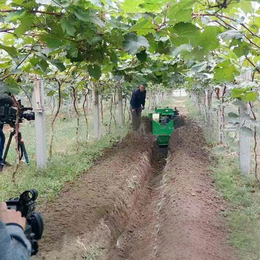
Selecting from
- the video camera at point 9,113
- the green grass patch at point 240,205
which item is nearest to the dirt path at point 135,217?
the green grass patch at point 240,205

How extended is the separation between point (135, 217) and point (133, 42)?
4411 mm

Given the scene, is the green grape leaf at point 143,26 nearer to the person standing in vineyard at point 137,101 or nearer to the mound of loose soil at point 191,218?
the mound of loose soil at point 191,218

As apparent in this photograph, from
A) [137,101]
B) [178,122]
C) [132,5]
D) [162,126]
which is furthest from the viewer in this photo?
[178,122]

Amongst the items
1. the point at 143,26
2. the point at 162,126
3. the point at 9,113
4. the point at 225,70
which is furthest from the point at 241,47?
the point at 162,126

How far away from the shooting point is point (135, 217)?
6133mm

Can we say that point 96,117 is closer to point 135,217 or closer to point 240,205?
point 135,217

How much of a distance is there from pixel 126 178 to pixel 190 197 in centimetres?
175

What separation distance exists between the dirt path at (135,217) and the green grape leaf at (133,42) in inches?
95.0

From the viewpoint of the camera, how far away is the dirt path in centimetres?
407

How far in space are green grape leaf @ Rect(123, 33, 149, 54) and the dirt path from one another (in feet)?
7.92

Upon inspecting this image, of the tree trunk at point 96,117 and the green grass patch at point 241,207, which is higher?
the tree trunk at point 96,117

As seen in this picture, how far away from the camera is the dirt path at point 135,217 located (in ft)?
13.4

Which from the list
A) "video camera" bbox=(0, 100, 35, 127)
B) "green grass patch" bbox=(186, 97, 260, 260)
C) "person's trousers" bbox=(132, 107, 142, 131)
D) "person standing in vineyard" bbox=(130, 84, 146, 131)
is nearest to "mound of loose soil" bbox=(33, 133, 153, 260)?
"video camera" bbox=(0, 100, 35, 127)

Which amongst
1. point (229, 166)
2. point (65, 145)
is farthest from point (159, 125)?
point (229, 166)
